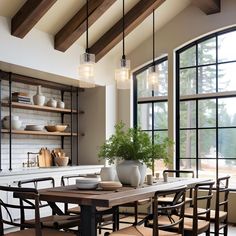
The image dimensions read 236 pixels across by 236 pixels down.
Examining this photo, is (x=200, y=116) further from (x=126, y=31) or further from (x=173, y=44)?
(x=126, y=31)

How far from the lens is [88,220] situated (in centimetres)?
314

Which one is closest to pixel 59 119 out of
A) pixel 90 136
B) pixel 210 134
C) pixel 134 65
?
pixel 90 136

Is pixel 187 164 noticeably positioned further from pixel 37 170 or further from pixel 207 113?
pixel 37 170

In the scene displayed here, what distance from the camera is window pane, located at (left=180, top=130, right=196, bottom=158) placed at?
6.89 metres

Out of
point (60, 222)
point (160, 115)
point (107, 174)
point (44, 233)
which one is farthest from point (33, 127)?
point (44, 233)

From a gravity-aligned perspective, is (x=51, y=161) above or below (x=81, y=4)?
below

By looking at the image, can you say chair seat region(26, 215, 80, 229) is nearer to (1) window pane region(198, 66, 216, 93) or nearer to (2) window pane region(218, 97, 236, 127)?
(2) window pane region(218, 97, 236, 127)

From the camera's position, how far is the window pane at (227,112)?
655 cm

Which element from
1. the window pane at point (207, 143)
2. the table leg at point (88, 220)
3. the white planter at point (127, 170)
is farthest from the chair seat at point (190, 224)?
the window pane at point (207, 143)

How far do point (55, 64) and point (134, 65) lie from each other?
1.82m

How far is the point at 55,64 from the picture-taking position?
6.20 meters

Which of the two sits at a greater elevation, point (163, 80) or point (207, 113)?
point (163, 80)

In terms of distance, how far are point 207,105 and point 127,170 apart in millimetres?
3224

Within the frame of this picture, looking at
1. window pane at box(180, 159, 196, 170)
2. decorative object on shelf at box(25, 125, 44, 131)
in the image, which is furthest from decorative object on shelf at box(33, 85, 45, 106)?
window pane at box(180, 159, 196, 170)
